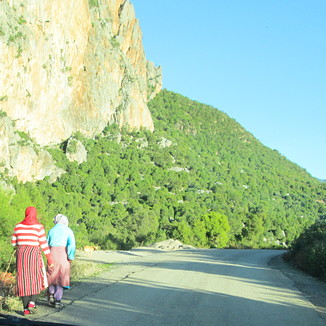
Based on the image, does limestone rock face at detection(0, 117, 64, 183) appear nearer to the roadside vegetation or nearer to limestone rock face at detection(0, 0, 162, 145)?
the roadside vegetation

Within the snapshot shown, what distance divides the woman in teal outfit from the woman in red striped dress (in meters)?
0.42

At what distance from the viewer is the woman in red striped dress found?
23.2ft

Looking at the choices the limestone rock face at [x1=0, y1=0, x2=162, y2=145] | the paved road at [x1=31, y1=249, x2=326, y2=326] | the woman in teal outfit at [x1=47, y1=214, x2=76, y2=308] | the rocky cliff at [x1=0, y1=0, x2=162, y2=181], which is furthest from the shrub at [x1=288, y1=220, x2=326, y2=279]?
the limestone rock face at [x1=0, y1=0, x2=162, y2=145]

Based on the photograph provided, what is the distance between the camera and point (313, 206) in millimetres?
98625

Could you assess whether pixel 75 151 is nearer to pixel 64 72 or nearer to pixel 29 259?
pixel 64 72

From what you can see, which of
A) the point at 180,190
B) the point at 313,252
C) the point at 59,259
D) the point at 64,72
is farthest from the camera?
the point at 180,190

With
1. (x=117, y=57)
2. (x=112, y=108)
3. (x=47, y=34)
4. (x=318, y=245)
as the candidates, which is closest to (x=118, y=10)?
(x=117, y=57)

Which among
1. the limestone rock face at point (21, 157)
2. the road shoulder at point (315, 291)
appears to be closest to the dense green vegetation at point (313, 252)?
the road shoulder at point (315, 291)

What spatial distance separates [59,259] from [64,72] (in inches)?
2649

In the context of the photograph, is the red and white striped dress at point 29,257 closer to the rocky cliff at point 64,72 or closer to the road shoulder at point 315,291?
the road shoulder at point 315,291

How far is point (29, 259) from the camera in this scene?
7.21 meters

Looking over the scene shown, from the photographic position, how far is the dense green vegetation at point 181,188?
54125 millimetres

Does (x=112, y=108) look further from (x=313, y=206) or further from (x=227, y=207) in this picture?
(x=313, y=206)

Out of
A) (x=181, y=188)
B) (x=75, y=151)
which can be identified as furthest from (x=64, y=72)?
(x=181, y=188)
